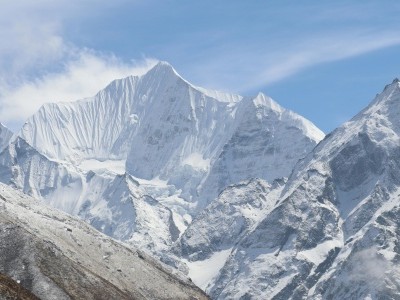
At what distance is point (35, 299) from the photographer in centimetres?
15050

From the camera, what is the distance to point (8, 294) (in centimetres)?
13938

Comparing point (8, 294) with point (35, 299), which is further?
point (35, 299)

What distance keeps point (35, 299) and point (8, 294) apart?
449 inches
